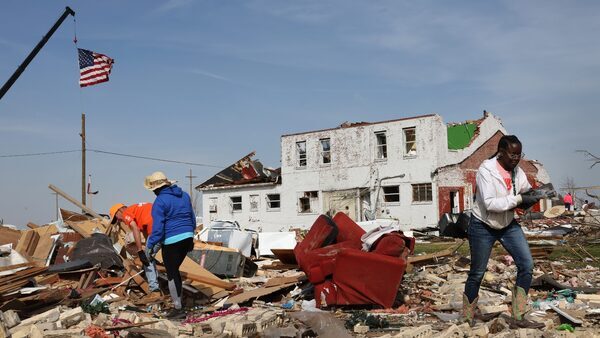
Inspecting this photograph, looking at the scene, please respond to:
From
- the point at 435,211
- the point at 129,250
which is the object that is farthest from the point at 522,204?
the point at 435,211

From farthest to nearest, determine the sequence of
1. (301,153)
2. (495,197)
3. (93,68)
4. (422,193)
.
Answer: (301,153) < (422,193) < (93,68) < (495,197)

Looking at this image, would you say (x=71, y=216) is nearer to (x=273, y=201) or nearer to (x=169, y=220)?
(x=169, y=220)

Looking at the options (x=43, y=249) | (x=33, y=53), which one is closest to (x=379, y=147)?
(x=33, y=53)

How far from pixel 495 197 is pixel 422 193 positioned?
27596 millimetres

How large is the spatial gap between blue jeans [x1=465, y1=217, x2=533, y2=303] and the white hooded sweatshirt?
95mm

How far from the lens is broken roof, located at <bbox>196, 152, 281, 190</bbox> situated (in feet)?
131

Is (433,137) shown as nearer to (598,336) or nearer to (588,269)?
(588,269)

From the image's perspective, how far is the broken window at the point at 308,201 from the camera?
37.0m

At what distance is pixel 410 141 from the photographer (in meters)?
33.5

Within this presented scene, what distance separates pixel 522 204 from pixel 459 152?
28506mm

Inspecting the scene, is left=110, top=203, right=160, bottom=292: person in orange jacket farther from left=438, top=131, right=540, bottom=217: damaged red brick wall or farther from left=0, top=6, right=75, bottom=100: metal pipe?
left=438, top=131, right=540, bottom=217: damaged red brick wall

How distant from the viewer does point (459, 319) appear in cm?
632

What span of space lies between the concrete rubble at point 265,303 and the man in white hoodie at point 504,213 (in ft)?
1.71

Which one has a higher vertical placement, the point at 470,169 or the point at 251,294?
the point at 470,169
